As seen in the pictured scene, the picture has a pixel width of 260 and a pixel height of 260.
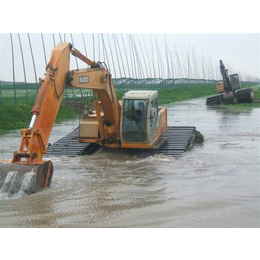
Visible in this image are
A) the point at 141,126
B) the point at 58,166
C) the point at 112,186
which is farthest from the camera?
the point at 141,126

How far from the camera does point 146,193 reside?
9.46 metres

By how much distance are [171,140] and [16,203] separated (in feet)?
25.3

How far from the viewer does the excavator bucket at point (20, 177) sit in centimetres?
871

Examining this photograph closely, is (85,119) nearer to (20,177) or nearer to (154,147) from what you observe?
(154,147)

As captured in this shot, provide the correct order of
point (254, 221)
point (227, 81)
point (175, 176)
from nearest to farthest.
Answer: point (254, 221), point (175, 176), point (227, 81)

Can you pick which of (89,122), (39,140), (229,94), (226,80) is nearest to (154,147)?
(89,122)

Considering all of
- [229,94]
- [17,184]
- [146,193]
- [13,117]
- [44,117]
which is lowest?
[146,193]

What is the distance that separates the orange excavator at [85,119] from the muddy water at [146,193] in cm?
45

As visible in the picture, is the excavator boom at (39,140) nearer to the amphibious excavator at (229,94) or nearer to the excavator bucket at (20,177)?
the excavator bucket at (20,177)

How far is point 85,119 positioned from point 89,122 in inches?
9.5

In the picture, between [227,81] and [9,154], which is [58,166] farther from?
[227,81]

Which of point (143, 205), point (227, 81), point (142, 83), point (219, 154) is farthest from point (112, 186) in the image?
point (142, 83)

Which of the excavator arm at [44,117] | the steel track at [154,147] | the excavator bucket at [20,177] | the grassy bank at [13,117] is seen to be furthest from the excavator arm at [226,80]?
the excavator bucket at [20,177]

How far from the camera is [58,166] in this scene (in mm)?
12406
